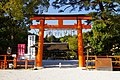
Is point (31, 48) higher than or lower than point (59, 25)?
lower

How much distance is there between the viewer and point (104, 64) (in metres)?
18.3

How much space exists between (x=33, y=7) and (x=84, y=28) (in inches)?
185

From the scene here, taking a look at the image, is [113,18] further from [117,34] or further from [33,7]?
[33,7]

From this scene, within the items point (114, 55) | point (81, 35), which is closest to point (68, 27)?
point (81, 35)

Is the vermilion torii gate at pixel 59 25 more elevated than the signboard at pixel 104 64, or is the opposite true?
the vermilion torii gate at pixel 59 25

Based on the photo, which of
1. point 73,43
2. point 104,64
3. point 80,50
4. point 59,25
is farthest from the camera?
point 73,43

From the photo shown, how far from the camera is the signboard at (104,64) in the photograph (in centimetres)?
1812

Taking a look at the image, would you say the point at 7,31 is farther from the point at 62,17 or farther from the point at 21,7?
the point at 62,17

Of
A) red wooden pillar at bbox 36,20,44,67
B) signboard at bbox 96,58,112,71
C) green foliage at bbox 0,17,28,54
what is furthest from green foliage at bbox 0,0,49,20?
signboard at bbox 96,58,112,71

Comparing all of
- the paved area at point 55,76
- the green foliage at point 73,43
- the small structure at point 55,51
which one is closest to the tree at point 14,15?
the paved area at point 55,76

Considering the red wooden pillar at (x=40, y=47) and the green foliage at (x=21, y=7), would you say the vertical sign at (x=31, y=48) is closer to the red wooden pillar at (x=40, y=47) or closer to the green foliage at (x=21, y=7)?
the red wooden pillar at (x=40, y=47)

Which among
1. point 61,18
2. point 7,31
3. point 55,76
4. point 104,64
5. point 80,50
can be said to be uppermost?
point 61,18

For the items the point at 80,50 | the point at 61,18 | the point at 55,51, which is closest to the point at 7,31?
the point at 61,18

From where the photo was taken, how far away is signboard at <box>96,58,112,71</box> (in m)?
18.1
